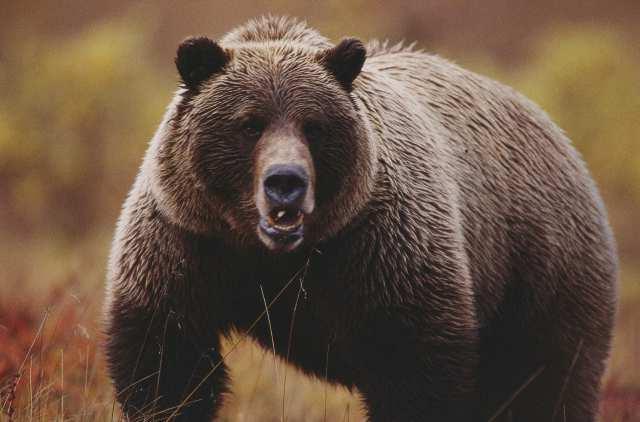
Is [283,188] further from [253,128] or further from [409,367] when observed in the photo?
[409,367]

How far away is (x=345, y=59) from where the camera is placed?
4148 mm

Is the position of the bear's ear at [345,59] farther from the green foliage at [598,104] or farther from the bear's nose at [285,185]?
the green foliage at [598,104]

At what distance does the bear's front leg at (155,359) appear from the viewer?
4332 mm

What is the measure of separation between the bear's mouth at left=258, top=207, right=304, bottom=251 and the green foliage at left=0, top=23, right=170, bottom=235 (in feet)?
66.7

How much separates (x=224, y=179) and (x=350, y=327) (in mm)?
965

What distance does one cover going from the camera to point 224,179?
399 cm

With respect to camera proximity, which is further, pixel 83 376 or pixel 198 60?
pixel 83 376

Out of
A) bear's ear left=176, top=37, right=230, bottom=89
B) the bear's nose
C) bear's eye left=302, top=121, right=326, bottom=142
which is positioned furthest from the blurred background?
the bear's nose

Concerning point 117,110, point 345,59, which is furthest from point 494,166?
point 117,110

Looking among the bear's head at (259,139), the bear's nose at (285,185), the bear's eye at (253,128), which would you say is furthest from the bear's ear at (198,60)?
the bear's nose at (285,185)

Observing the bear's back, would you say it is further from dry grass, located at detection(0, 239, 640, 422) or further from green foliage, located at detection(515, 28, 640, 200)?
green foliage, located at detection(515, 28, 640, 200)

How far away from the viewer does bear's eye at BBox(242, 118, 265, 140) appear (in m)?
3.91

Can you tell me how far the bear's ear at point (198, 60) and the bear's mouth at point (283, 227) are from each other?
824mm

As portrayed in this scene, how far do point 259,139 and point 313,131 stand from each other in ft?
0.82
